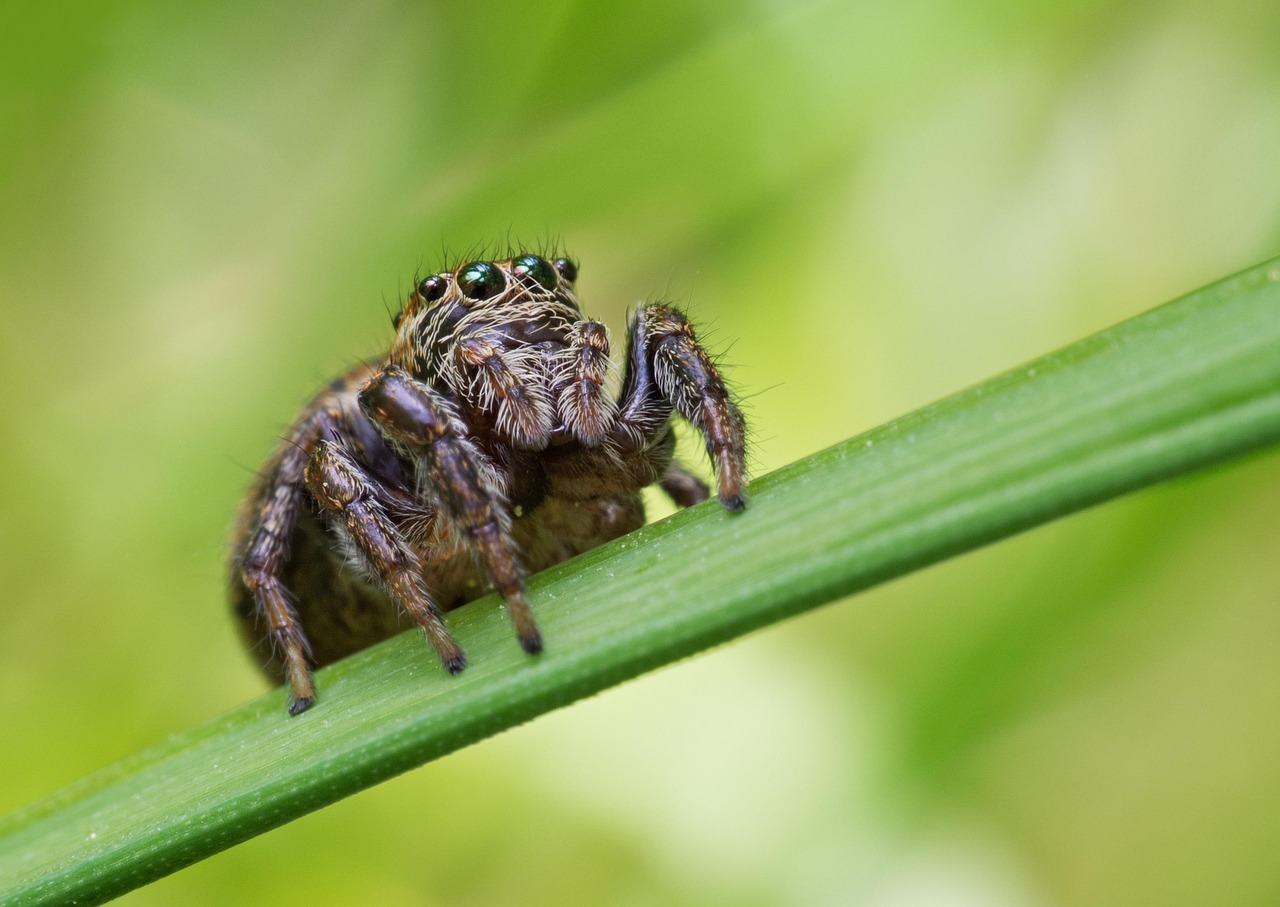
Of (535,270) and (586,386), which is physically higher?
(535,270)

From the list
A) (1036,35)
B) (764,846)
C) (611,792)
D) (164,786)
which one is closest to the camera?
(164,786)

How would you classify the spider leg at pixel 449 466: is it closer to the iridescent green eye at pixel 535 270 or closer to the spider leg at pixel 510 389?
the spider leg at pixel 510 389

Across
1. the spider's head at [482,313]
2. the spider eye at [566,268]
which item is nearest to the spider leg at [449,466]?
the spider's head at [482,313]

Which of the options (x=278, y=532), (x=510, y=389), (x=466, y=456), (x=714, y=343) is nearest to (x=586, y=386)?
(x=510, y=389)

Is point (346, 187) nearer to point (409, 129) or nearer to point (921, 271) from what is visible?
point (409, 129)

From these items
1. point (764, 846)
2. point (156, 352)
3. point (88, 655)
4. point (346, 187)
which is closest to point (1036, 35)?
point (346, 187)

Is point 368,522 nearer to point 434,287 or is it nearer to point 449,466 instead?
point 449,466

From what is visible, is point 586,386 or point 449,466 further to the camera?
point 586,386
